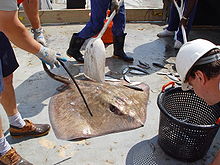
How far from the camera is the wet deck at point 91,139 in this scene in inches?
100

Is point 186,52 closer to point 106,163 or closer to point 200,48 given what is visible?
point 200,48

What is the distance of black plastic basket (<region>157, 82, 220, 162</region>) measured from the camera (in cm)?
221

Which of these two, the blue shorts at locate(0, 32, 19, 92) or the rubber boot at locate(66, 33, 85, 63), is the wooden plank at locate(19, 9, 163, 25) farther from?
the blue shorts at locate(0, 32, 19, 92)

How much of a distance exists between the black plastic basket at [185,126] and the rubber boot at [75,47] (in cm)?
230

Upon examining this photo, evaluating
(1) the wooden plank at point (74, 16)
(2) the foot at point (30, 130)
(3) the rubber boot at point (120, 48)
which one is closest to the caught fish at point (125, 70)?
(3) the rubber boot at point (120, 48)

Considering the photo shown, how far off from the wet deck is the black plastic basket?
154 millimetres

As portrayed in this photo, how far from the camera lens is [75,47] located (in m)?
4.39

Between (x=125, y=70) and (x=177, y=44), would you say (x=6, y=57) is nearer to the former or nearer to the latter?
(x=125, y=70)

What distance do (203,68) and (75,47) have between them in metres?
3.02

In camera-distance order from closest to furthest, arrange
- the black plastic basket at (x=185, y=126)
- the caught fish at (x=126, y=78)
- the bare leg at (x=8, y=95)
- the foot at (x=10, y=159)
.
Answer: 1. the black plastic basket at (x=185, y=126)
2. the foot at (x=10, y=159)
3. the bare leg at (x=8, y=95)
4. the caught fish at (x=126, y=78)

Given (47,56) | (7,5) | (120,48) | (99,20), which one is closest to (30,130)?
(47,56)

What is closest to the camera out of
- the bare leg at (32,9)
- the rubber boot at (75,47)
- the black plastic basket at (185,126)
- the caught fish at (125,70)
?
the black plastic basket at (185,126)

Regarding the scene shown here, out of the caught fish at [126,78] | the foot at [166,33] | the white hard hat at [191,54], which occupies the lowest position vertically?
the caught fish at [126,78]

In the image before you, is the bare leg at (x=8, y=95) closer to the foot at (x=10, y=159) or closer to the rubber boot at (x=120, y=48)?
the foot at (x=10, y=159)
